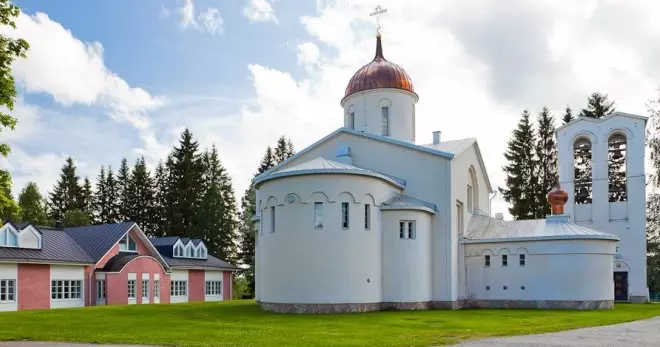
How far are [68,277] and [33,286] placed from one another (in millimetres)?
2371

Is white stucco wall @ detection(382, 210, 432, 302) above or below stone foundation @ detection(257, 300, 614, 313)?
above

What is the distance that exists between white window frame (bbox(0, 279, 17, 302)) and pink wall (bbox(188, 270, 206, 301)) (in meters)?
13.2

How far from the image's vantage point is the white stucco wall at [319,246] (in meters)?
Answer: 22.8

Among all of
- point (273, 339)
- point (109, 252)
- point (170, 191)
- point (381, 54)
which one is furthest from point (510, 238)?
point (170, 191)

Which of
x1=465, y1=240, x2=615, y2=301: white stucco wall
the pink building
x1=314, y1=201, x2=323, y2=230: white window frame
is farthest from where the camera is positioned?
the pink building

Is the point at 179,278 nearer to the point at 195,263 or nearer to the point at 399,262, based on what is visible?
the point at 195,263

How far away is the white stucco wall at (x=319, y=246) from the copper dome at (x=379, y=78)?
988 cm

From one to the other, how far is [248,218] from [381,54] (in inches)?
975

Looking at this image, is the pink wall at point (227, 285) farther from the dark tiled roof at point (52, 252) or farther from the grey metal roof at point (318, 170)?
the grey metal roof at point (318, 170)

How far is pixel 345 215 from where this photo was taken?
76.7ft

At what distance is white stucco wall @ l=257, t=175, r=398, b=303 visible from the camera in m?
22.8

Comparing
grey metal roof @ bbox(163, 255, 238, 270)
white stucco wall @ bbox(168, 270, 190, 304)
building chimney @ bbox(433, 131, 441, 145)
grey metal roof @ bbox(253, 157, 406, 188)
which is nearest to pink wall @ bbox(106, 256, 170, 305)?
white stucco wall @ bbox(168, 270, 190, 304)

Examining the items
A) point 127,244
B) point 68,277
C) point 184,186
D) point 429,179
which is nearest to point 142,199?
point 184,186

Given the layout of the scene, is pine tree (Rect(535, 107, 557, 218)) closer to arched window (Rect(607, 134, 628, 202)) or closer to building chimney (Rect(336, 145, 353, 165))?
arched window (Rect(607, 134, 628, 202))
